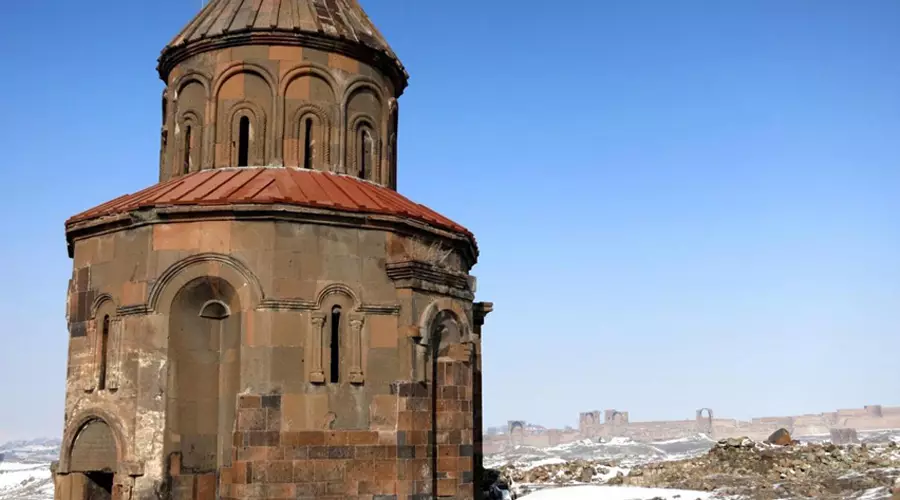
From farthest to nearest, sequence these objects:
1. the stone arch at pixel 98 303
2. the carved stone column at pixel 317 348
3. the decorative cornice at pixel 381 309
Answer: the stone arch at pixel 98 303 < the decorative cornice at pixel 381 309 < the carved stone column at pixel 317 348

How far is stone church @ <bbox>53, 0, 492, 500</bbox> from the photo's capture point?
11.1 metres

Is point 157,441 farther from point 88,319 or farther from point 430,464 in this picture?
point 430,464

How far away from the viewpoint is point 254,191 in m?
11.9

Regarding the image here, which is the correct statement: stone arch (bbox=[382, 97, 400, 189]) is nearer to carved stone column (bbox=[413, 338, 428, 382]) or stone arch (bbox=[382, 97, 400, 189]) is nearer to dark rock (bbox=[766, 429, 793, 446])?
carved stone column (bbox=[413, 338, 428, 382])

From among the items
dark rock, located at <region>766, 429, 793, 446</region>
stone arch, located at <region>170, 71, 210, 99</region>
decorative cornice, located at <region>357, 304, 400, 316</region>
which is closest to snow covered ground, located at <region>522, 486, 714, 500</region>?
dark rock, located at <region>766, 429, 793, 446</region>

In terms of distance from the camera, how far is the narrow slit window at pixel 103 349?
1180 cm

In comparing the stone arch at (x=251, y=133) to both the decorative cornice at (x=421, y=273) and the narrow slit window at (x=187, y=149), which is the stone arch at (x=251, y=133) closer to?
the narrow slit window at (x=187, y=149)

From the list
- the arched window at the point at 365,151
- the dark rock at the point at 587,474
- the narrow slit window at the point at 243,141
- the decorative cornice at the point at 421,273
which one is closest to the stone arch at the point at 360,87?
the arched window at the point at 365,151

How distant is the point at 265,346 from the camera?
11172mm

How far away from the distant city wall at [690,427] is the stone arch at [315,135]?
4892 inches

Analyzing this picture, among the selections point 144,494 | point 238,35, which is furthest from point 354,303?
point 238,35

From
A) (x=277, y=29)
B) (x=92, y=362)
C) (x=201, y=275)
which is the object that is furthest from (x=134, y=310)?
(x=277, y=29)

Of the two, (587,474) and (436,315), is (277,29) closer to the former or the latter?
(436,315)

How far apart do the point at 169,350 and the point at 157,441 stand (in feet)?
3.62
